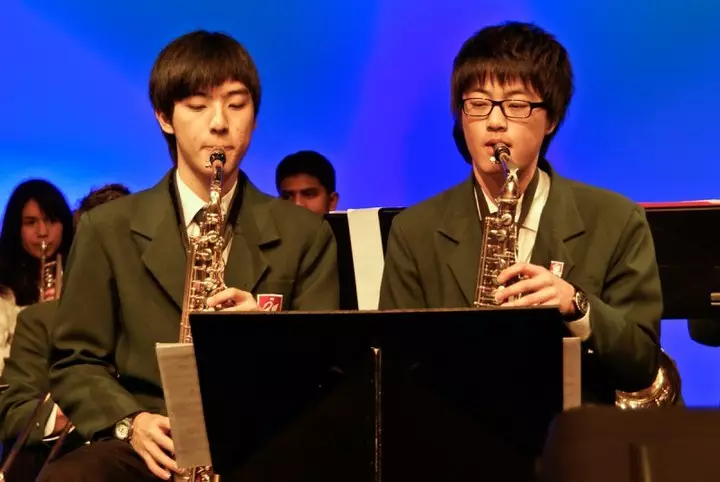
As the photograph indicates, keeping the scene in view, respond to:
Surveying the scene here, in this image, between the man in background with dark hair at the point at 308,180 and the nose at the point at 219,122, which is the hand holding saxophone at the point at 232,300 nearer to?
the nose at the point at 219,122

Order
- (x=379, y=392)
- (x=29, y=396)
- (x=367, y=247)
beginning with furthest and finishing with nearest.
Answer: (x=29, y=396)
(x=367, y=247)
(x=379, y=392)

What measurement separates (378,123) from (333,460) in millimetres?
3796

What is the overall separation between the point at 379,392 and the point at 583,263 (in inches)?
39.5

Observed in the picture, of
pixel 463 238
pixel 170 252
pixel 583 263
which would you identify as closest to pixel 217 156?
pixel 170 252

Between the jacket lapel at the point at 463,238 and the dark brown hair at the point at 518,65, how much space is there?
28 cm

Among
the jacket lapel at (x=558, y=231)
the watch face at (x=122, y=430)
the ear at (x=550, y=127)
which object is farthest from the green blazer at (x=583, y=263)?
the watch face at (x=122, y=430)

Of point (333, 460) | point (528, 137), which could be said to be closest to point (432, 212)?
point (528, 137)

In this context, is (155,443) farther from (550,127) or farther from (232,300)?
(550,127)

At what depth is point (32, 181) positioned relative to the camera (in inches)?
220

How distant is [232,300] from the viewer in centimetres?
272

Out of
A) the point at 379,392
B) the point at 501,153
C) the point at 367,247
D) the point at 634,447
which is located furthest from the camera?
the point at 367,247

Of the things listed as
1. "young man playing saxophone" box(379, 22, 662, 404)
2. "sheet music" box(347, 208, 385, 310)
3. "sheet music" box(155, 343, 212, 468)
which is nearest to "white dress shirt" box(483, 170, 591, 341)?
"young man playing saxophone" box(379, 22, 662, 404)

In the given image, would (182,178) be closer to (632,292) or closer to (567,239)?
(567,239)

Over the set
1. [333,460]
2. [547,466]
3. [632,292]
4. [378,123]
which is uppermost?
[378,123]
